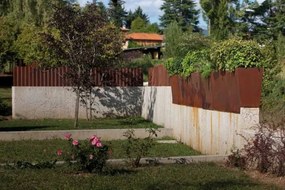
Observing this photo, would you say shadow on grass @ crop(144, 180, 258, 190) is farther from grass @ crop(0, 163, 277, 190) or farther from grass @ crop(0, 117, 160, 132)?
grass @ crop(0, 117, 160, 132)

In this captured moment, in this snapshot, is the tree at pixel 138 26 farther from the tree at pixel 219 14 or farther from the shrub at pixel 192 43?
the shrub at pixel 192 43

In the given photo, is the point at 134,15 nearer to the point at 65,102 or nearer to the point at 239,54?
the point at 65,102

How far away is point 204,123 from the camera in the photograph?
13.1 m

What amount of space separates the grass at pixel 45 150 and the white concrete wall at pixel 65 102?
6.64 meters

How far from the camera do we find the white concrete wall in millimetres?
21328

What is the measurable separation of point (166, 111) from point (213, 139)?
5130 mm

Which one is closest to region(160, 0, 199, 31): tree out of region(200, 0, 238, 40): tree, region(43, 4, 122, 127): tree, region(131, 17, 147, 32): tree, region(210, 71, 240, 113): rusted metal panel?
region(131, 17, 147, 32): tree

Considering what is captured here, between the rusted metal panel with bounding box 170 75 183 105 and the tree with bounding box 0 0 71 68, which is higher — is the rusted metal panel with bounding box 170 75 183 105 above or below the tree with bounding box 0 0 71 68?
below

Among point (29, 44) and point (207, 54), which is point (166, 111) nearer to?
point (207, 54)

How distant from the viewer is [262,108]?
12.7m

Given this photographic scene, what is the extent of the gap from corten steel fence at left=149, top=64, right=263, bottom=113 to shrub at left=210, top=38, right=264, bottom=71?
0.14 meters

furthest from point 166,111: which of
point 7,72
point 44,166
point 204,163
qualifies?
point 7,72

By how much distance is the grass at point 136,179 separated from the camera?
305 inches

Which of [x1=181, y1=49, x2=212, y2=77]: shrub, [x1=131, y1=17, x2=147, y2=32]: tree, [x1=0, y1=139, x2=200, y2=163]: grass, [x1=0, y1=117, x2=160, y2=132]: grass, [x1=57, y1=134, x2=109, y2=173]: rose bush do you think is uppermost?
[x1=131, y1=17, x2=147, y2=32]: tree
